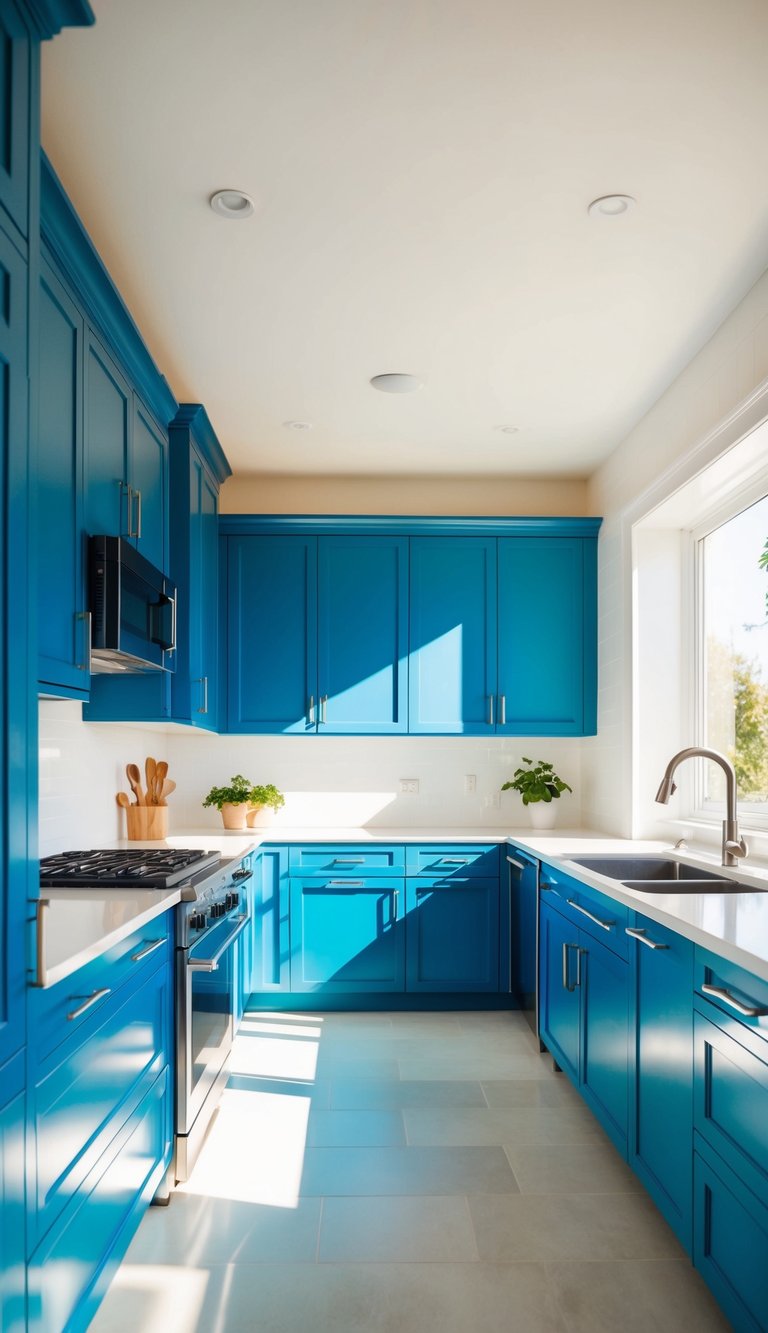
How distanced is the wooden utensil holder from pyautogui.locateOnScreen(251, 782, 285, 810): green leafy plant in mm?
773

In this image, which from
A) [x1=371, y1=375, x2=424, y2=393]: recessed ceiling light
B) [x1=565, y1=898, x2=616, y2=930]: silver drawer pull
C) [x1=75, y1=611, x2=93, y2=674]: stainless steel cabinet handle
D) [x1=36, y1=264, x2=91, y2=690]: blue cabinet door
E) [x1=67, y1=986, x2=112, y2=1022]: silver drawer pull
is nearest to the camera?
[x1=67, y1=986, x2=112, y2=1022]: silver drawer pull

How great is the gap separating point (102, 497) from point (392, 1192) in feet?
6.86

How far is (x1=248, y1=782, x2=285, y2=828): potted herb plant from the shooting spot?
4.65 metres

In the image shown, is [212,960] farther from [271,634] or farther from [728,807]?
[271,634]

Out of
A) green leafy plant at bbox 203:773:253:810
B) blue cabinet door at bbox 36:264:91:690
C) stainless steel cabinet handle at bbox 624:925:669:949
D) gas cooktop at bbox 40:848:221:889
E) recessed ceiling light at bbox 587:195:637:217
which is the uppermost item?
recessed ceiling light at bbox 587:195:637:217

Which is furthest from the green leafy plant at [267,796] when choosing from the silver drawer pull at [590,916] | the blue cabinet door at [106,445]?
the blue cabinet door at [106,445]

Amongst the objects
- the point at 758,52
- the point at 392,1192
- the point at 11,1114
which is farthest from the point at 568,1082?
the point at 758,52

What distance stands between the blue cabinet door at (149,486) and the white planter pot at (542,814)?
7.40 ft

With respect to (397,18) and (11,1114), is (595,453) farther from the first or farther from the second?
(11,1114)

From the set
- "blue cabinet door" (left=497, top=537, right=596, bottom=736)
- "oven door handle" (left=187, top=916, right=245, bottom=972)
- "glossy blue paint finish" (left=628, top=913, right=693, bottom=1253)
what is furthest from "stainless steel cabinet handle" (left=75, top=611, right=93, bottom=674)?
"blue cabinet door" (left=497, top=537, right=596, bottom=736)

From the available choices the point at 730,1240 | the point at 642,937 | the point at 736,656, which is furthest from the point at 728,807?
the point at 730,1240

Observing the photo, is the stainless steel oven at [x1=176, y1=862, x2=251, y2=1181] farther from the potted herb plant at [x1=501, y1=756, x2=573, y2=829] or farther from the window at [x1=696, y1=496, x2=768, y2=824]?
the window at [x1=696, y1=496, x2=768, y2=824]

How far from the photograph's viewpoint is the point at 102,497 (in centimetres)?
263

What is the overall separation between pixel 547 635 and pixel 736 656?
1207 mm
